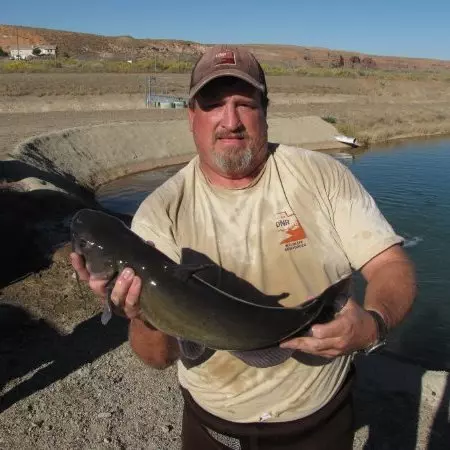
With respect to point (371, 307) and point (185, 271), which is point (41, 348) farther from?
point (371, 307)

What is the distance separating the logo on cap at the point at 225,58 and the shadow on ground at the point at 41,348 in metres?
5.12

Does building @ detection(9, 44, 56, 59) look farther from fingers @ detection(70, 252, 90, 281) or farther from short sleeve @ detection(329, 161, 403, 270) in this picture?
short sleeve @ detection(329, 161, 403, 270)

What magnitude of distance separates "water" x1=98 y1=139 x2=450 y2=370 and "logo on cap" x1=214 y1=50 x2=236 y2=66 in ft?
26.1

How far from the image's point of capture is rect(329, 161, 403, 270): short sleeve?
9.11ft

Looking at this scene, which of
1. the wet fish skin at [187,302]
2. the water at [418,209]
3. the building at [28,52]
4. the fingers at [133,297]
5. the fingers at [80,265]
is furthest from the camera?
the building at [28,52]

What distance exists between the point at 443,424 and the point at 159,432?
3.19 meters

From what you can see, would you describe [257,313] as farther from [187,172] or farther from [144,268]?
[187,172]

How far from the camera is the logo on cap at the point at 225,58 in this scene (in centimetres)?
282

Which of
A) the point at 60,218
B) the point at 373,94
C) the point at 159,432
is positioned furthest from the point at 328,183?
the point at 373,94

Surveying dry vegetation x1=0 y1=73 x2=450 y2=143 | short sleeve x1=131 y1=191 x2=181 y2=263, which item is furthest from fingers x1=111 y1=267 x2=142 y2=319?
dry vegetation x1=0 y1=73 x2=450 y2=143

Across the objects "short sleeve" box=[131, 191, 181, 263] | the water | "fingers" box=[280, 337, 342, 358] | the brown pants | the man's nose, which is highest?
the man's nose

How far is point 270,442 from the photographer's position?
9.28ft

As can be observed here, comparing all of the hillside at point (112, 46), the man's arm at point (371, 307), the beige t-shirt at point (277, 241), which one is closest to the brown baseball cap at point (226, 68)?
the beige t-shirt at point (277, 241)

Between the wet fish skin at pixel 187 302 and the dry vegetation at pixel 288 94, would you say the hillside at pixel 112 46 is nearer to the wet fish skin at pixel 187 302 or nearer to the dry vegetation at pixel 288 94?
the dry vegetation at pixel 288 94
